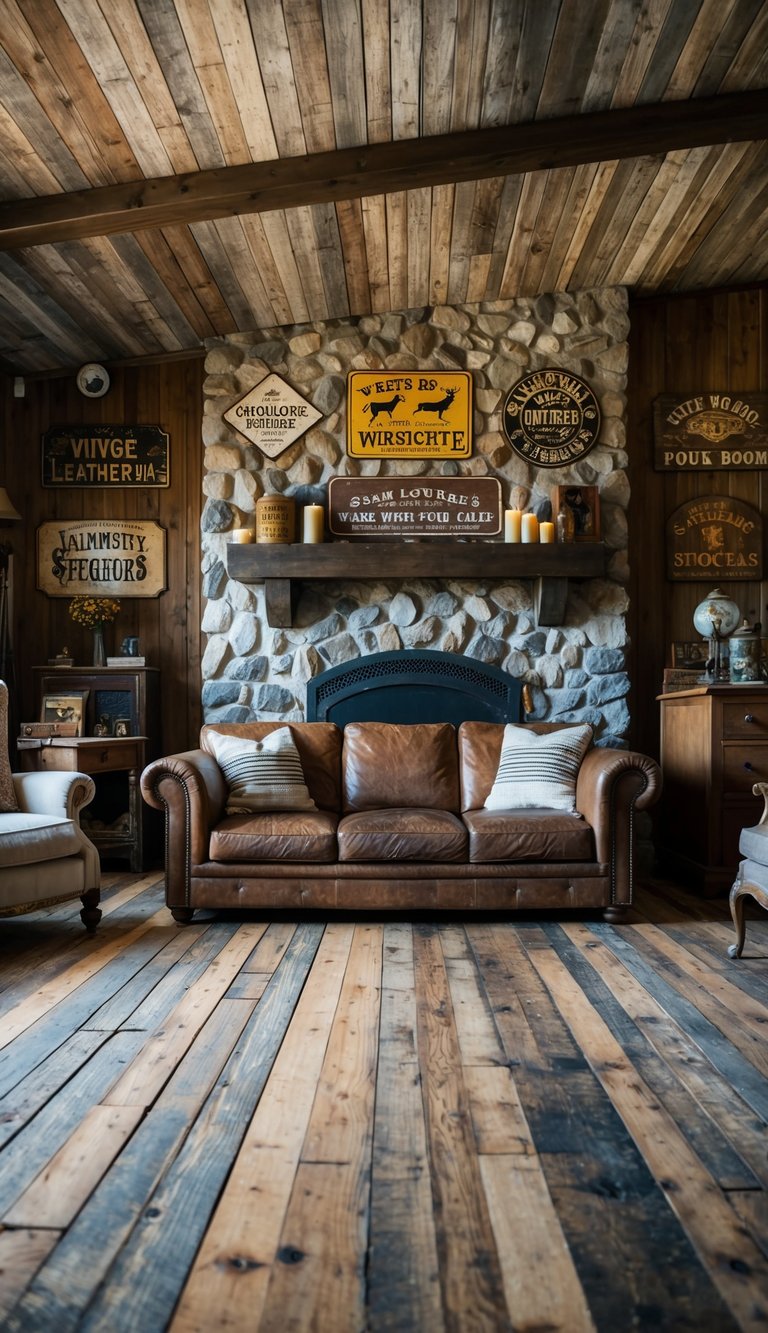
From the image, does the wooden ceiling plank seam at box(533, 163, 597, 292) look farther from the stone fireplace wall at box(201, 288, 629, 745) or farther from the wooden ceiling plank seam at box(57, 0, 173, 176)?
the wooden ceiling plank seam at box(57, 0, 173, 176)

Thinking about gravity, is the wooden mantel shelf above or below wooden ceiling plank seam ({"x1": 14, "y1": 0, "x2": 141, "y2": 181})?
below

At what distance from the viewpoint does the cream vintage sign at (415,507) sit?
5250 mm

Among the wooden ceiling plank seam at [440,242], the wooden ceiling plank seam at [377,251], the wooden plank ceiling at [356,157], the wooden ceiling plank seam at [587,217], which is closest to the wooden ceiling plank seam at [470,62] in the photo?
the wooden plank ceiling at [356,157]

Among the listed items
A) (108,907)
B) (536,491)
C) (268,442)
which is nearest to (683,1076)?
(108,907)

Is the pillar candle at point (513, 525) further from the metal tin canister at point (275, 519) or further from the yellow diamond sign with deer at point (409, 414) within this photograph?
the metal tin canister at point (275, 519)

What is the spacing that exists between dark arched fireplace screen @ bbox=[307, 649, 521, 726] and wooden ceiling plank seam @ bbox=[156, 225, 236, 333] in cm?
197

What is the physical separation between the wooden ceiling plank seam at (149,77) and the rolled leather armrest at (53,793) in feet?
8.16

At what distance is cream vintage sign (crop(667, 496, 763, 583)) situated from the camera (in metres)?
5.43

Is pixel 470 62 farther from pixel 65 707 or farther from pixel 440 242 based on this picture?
pixel 65 707

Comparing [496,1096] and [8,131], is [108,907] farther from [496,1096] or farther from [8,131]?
[8,131]

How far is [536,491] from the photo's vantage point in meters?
5.29

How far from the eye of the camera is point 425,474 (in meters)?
5.29

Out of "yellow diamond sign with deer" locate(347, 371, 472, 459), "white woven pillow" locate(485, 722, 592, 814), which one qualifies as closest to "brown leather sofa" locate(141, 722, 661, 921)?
"white woven pillow" locate(485, 722, 592, 814)

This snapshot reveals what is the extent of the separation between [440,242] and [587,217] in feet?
2.28
